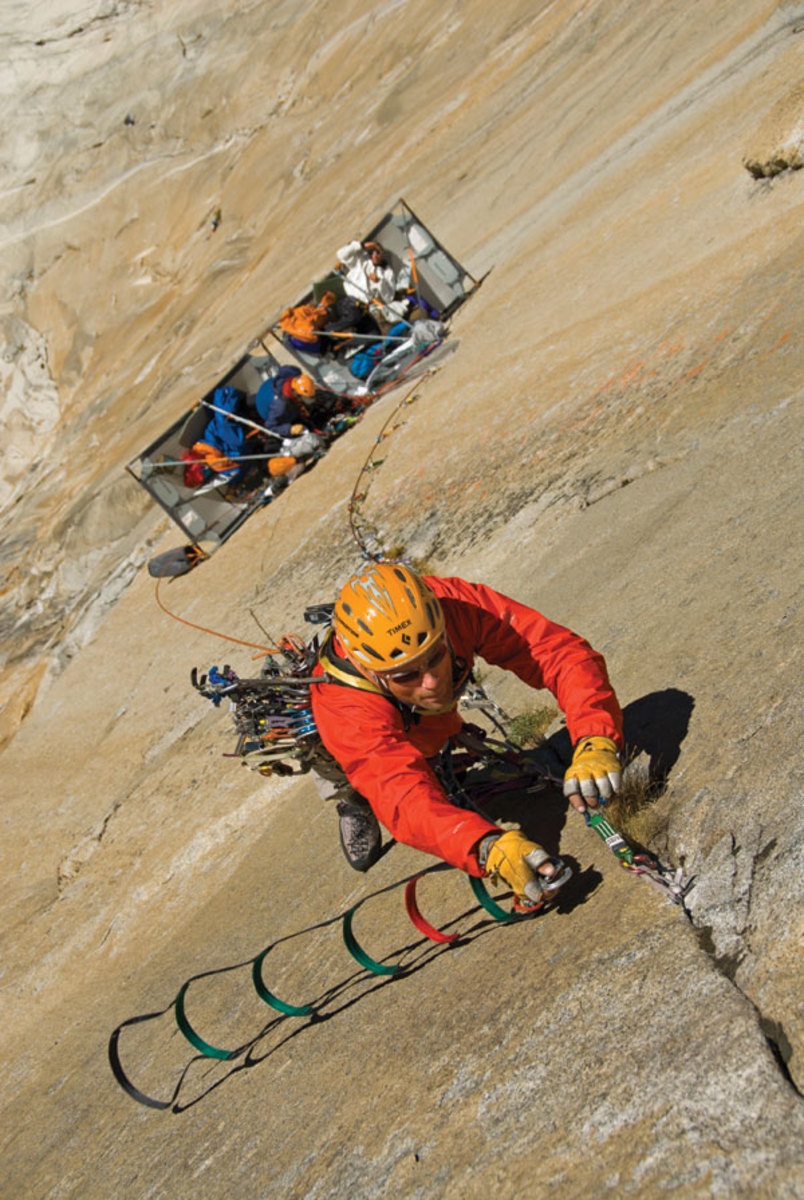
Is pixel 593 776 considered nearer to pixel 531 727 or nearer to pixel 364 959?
pixel 364 959

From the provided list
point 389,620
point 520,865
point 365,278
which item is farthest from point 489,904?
point 365,278

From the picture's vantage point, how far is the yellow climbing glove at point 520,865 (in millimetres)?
3504

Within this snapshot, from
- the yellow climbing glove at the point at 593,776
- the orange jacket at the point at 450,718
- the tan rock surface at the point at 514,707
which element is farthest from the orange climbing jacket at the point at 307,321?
the yellow climbing glove at the point at 593,776

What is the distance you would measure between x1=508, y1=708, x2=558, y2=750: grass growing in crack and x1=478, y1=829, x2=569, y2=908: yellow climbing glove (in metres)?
1.88

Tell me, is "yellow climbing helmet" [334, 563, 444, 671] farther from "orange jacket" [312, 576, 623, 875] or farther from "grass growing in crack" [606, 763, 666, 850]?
"grass growing in crack" [606, 763, 666, 850]

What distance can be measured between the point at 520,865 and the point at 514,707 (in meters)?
2.67

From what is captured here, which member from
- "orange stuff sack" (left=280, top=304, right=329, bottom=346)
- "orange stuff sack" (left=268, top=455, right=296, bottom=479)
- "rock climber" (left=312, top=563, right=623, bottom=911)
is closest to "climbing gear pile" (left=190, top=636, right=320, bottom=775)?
"rock climber" (left=312, top=563, right=623, bottom=911)

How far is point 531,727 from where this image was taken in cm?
560

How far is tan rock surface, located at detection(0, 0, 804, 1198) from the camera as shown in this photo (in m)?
3.04

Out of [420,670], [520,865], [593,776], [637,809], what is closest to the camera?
[520,865]

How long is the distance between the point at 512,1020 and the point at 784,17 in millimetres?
13227

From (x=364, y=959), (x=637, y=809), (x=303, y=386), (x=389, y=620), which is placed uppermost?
(x=303, y=386)

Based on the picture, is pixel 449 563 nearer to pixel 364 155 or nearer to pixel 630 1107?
pixel 630 1107

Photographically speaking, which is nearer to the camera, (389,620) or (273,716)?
(389,620)
